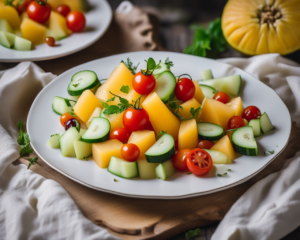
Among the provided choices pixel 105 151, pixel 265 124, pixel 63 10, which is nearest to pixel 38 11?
pixel 63 10

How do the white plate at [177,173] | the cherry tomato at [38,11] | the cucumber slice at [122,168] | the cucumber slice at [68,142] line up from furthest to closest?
the cherry tomato at [38,11] → the cucumber slice at [68,142] → the cucumber slice at [122,168] → the white plate at [177,173]

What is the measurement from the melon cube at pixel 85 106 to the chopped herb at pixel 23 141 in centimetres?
53

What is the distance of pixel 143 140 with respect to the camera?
2.67m

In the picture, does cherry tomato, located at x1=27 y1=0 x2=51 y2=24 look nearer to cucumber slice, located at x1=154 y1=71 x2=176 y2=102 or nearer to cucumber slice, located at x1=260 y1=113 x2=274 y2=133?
cucumber slice, located at x1=154 y1=71 x2=176 y2=102

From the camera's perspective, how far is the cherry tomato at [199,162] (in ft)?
8.03

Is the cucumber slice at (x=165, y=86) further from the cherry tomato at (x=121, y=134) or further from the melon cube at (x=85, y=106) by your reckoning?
the melon cube at (x=85, y=106)

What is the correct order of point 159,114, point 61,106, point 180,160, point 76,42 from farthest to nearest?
1. point 76,42
2. point 61,106
3. point 159,114
4. point 180,160

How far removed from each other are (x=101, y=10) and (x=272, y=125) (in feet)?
10.3

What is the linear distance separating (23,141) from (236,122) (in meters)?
2.02

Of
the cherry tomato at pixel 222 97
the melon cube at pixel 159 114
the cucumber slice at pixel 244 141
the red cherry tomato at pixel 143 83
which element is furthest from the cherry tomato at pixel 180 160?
the cherry tomato at pixel 222 97

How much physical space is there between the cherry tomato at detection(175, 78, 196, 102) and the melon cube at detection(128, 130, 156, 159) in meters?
0.52

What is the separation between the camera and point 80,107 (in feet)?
10.0

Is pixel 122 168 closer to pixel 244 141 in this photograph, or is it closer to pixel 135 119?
pixel 135 119

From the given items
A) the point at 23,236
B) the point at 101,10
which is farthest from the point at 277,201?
the point at 101,10
